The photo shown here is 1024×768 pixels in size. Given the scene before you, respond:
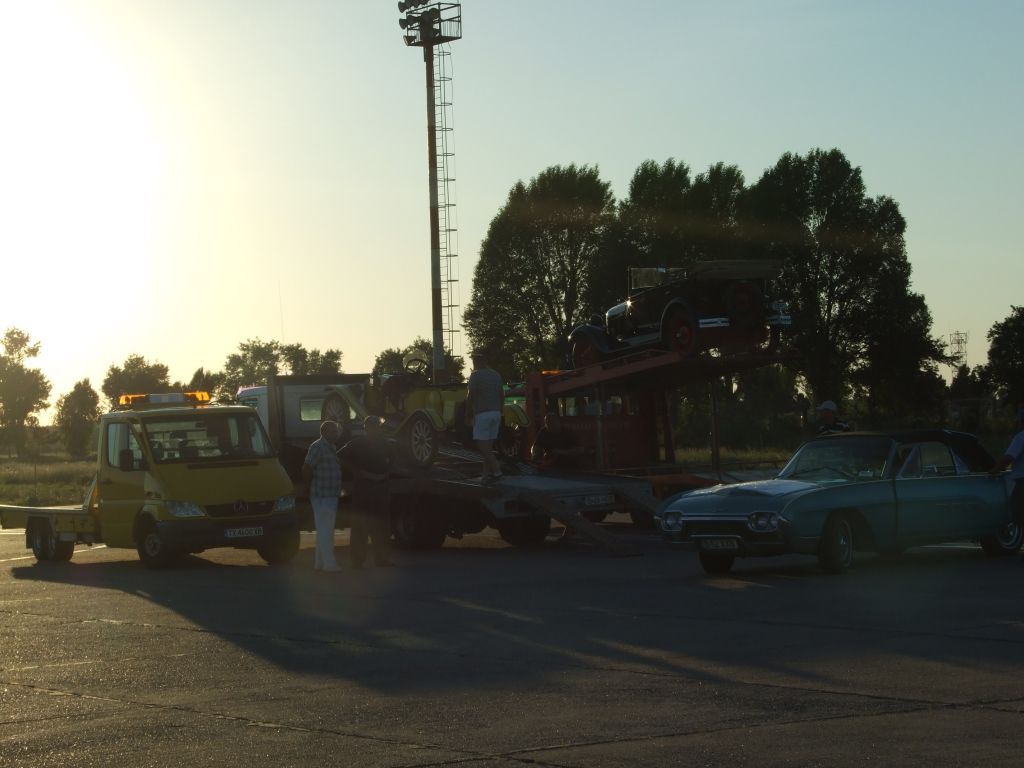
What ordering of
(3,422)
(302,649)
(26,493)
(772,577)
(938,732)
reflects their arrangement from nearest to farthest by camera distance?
(938,732), (302,649), (772,577), (26,493), (3,422)

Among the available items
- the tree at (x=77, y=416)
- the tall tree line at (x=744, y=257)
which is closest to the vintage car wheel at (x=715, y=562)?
the tall tree line at (x=744, y=257)

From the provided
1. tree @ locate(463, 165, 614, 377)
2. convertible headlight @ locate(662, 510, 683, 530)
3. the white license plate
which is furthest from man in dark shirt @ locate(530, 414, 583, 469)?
tree @ locate(463, 165, 614, 377)

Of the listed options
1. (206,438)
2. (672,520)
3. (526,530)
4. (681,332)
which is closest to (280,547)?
(206,438)

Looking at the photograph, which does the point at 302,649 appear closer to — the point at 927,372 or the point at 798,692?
the point at 798,692

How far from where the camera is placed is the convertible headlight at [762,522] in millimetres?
14859

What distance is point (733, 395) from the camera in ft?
223

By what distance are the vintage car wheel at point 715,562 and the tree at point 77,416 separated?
81.1 m

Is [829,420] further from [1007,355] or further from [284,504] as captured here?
[1007,355]

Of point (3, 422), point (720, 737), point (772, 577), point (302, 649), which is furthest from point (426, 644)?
point (3, 422)

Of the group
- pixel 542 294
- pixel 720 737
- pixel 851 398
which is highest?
pixel 542 294

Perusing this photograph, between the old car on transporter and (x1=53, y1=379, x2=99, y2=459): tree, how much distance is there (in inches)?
3188

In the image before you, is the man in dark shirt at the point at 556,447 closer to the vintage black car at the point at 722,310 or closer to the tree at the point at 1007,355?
the vintage black car at the point at 722,310

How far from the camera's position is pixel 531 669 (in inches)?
381

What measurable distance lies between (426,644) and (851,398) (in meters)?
61.7
